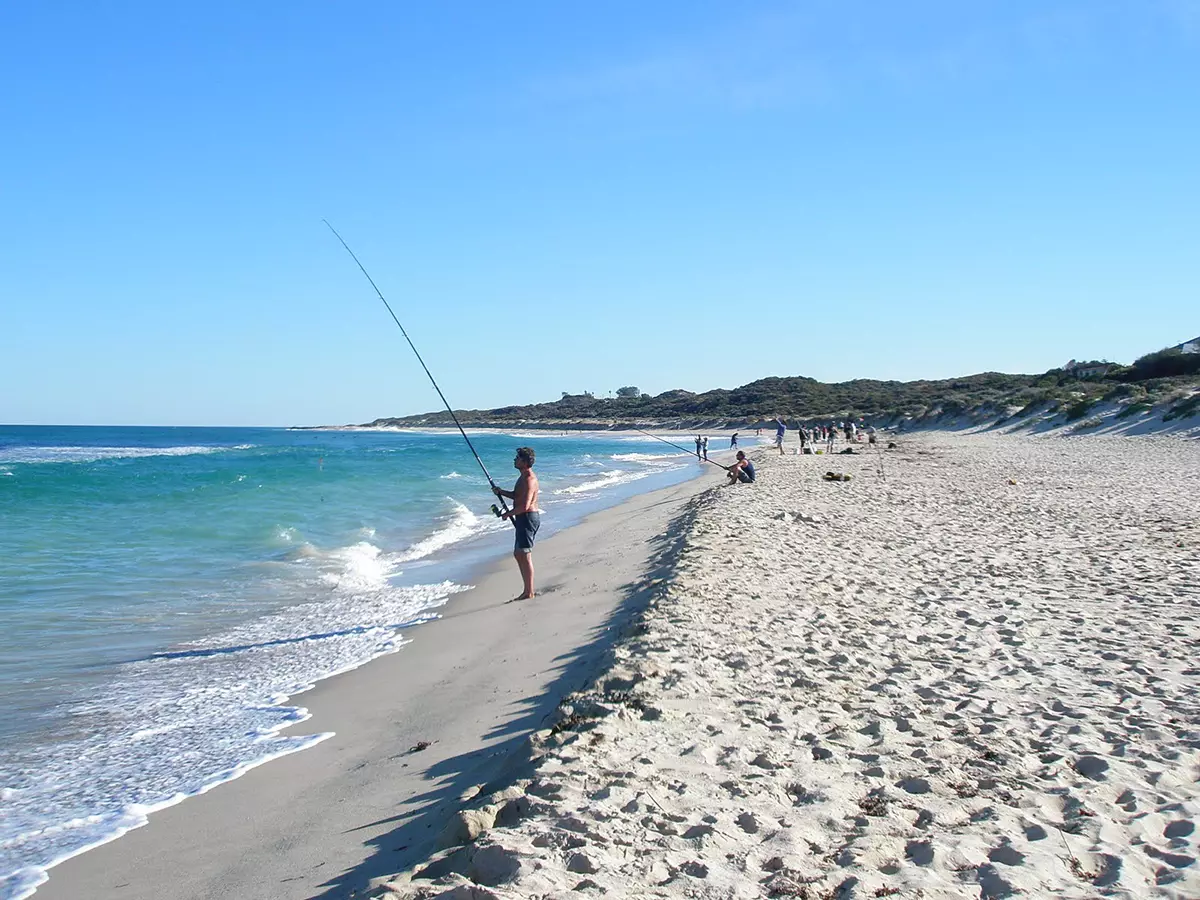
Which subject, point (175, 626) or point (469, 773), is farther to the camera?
point (175, 626)

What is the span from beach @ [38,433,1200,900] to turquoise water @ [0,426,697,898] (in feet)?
1.39

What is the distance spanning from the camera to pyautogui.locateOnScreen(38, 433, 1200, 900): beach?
9.68 ft

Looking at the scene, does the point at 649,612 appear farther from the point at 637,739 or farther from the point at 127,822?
the point at 127,822

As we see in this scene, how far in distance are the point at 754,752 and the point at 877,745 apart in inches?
23.9

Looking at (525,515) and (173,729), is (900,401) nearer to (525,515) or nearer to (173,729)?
(525,515)

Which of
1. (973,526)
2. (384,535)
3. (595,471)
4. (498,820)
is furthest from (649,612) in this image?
(595,471)

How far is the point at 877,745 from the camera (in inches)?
160

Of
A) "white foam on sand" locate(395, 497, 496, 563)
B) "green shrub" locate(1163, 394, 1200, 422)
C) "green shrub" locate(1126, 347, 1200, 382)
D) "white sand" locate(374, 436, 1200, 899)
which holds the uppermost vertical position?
"green shrub" locate(1126, 347, 1200, 382)

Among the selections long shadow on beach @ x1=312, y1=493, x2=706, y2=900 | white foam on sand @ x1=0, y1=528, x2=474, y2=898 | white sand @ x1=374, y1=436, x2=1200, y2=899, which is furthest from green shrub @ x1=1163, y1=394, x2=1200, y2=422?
white foam on sand @ x1=0, y1=528, x2=474, y2=898

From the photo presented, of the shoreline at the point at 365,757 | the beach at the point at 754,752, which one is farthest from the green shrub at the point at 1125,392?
the shoreline at the point at 365,757

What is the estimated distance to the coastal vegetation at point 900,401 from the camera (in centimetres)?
4009

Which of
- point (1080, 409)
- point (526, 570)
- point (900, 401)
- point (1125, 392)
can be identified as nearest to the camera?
point (526, 570)

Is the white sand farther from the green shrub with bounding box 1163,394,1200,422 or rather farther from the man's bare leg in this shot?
the green shrub with bounding box 1163,394,1200,422

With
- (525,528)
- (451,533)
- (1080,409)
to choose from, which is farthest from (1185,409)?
(525,528)
